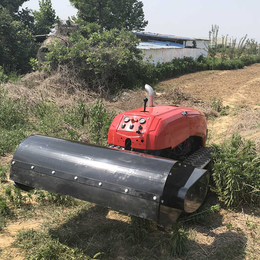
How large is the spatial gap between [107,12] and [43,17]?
17.0 ft

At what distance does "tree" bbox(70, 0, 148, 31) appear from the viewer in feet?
73.0

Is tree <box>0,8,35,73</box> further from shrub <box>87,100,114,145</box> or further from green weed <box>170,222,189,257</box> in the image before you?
green weed <box>170,222,189,257</box>

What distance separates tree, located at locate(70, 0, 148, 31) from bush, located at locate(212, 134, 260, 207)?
17473 millimetres

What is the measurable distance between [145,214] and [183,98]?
426 inches

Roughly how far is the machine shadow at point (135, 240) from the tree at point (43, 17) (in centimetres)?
2039

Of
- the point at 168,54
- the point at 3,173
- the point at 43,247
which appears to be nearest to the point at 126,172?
the point at 43,247

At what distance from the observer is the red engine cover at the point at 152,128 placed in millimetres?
3705

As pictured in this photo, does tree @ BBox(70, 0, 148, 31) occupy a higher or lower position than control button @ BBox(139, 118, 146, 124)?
higher

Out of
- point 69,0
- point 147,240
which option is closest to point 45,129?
point 147,240

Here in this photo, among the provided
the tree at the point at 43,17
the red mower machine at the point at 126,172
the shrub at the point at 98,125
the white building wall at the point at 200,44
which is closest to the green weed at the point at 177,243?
the red mower machine at the point at 126,172

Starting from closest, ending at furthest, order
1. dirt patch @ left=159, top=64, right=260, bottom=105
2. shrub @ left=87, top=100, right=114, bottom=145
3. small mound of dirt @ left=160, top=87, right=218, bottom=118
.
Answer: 1. shrub @ left=87, top=100, right=114, bottom=145
2. small mound of dirt @ left=160, top=87, right=218, bottom=118
3. dirt patch @ left=159, top=64, right=260, bottom=105

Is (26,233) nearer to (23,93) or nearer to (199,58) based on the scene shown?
(23,93)

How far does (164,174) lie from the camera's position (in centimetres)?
269

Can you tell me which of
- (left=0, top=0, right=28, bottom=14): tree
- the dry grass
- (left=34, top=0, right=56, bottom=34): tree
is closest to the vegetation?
the dry grass
